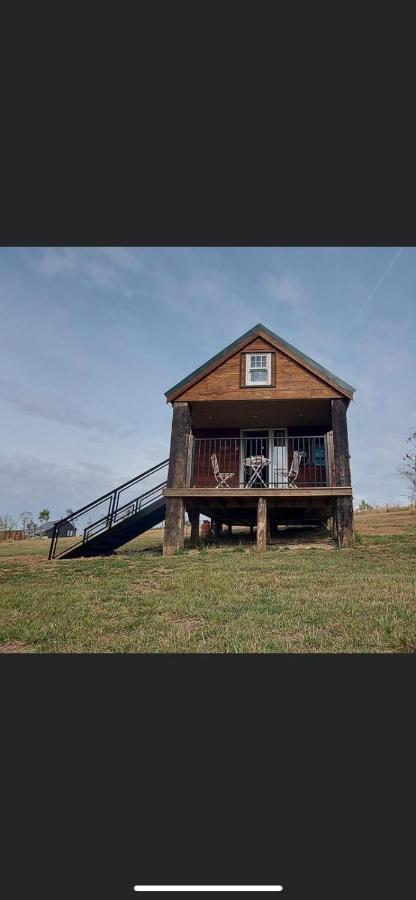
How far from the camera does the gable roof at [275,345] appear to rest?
10.4m

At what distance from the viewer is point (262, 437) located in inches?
427

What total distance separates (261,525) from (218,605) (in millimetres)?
5308

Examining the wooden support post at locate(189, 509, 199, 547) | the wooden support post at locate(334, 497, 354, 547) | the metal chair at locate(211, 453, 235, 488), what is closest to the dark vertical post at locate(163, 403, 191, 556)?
the metal chair at locate(211, 453, 235, 488)

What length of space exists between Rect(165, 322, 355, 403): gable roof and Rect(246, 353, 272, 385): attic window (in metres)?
0.34

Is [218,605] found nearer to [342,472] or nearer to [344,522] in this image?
[344,522]

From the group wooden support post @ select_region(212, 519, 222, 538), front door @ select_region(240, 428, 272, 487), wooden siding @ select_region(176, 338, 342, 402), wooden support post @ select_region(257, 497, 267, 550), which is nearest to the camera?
wooden support post @ select_region(257, 497, 267, 550)

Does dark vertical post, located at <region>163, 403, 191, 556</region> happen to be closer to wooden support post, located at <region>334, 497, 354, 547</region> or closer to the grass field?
the grass field

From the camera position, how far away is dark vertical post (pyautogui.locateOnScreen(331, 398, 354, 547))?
9234 millimetres

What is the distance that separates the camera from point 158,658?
2814mm

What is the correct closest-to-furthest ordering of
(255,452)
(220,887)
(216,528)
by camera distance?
(220,887)
(255,452)
(216,528)

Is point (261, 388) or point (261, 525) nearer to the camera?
point (261, 525)

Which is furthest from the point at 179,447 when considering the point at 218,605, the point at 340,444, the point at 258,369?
the point at 218,605

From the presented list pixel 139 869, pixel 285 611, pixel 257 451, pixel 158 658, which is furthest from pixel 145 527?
pixel 139 869

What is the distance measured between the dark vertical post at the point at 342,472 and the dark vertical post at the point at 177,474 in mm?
3224
